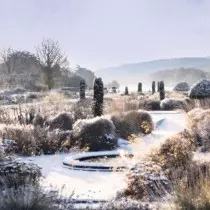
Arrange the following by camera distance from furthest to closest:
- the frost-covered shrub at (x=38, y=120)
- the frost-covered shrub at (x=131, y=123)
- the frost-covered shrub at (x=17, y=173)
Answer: the frost-covered shrub at (x=38, y=120)
the frost-covered shrub at (x=131, y=123)
the frost-covered shrub at (x=17, y=173)

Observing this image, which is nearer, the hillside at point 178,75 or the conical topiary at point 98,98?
the conical topiary at point 98,98

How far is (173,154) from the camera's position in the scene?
349 inches

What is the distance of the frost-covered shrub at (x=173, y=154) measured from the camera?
8656 millimetres

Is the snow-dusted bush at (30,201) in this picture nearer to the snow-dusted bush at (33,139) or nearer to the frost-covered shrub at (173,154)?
the frost-covered shrub at (173,154)

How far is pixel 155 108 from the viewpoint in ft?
89.4

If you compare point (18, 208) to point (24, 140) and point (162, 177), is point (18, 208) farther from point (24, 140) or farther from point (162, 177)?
point (24, 140)

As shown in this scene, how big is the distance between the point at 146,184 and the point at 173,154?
5.51 feet

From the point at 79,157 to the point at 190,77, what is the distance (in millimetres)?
104000

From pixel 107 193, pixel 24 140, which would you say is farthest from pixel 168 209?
pixel 24 140

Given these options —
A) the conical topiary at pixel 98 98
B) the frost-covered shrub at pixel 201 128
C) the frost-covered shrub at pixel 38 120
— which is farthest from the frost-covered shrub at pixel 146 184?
the conical topiary at pixel 98 98

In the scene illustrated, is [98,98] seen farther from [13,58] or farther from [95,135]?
[13,58]

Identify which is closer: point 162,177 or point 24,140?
point 162,177

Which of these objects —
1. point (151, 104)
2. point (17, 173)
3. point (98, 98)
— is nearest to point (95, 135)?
point (98, 98)

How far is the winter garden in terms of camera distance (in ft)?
20.6
